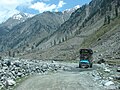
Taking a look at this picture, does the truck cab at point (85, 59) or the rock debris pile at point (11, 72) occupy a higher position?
the truck cab at point (85, 59)

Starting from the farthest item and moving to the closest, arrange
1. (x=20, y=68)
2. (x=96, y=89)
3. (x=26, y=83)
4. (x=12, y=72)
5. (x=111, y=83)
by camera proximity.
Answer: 1. (x=20, y=68)
2. (x=12, y=72)
3. (x=26, y=83)
4. (x=111, y=83)
5. (x=96, y=89)

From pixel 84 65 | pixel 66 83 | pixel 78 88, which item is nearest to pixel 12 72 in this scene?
pixel 66 83

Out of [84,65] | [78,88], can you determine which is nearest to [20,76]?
[78,88]

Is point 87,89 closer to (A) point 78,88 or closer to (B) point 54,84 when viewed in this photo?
(A) point 78,88

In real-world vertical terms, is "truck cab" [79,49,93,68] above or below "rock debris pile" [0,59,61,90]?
above

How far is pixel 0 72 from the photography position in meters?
41.8

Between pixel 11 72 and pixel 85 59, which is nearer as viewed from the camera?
pixel 11 72

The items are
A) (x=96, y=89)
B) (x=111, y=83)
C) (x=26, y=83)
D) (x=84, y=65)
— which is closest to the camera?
(x=96, y=89)

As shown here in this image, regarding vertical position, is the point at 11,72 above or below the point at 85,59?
below

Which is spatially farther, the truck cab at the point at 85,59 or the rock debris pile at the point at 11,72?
the truck cab at the point at 85,59

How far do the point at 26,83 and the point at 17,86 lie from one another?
2361mm

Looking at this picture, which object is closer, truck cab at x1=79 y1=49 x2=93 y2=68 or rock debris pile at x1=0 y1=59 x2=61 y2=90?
rock debris pile at x1=0 y1=59 x2=61 y2=90

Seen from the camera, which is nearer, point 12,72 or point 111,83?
point 111,83

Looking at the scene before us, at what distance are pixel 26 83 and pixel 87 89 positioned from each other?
938cm
